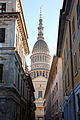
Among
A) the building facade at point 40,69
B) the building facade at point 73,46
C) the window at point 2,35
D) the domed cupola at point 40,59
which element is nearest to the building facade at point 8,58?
the window at point 2,35

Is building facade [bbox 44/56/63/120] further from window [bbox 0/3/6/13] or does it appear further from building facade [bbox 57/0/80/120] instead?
window [bbox 0/3/6/13]

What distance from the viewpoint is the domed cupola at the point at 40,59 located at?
352ft

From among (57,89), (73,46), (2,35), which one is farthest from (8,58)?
(57,89)

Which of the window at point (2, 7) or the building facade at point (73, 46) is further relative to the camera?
the window at point (2, 7)

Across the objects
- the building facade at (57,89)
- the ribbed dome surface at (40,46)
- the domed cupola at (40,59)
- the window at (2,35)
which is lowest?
the building facade at (57,89)

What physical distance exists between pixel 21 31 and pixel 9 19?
4755mm

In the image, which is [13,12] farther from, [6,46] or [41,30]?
[41,30]

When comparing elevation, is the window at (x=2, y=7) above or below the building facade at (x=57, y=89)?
above

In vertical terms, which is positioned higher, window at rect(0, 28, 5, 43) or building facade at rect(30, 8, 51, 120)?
building facade at rect(30, 8, 51, 120)

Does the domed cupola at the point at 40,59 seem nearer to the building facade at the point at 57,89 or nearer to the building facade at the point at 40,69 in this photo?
the building facade at the point at 40,69

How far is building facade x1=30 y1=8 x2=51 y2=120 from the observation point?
97312mm

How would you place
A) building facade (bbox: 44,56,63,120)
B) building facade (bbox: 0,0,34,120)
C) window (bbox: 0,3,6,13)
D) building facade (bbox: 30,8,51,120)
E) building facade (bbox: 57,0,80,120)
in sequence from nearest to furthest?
building facade (bbox: 57,0,80,120) → building facade (bbox: 0,0,34,120) → window (bbox: 0,3,6,13) → building facade (bbox: 44,56,63,120) → building facade (bbox: 30,8,51,120)

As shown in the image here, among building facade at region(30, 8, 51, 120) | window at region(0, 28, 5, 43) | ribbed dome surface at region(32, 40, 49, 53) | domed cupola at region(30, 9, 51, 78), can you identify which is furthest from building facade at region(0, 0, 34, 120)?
ribbed dome surface at region(32, 40, 49, 53)

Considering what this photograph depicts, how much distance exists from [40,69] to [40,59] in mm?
6076
